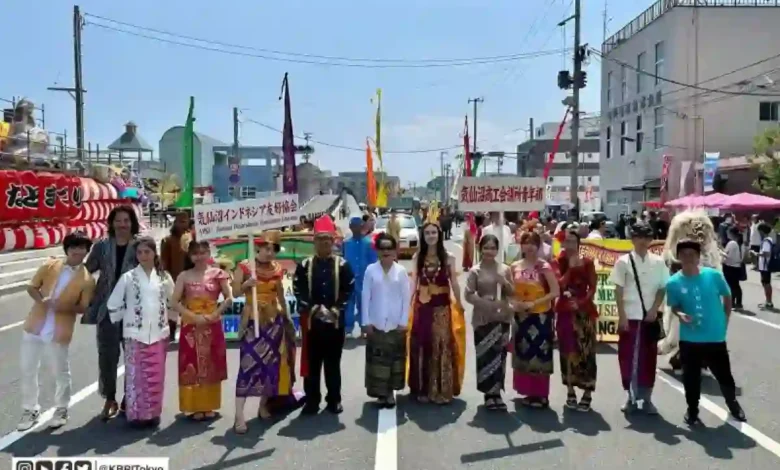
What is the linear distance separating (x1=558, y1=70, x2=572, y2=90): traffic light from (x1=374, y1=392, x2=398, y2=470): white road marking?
2569cm

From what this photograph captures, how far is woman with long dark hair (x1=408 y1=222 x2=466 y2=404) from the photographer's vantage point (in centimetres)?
718

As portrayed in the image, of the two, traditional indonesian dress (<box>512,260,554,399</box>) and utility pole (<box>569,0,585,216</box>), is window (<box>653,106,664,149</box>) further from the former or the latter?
traditional indonesian dress (<box>512,260,554,399</box>)

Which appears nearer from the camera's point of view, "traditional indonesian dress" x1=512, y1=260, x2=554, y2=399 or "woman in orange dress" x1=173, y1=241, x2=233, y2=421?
A: "woman in orange dress" x1=173, y1=241, x2=233, y2=421

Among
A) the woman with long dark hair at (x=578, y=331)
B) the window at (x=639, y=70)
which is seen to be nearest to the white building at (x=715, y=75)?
the window at (x=639, y=70)

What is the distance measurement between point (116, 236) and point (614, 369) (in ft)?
18.0

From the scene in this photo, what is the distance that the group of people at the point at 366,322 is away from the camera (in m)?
6.53

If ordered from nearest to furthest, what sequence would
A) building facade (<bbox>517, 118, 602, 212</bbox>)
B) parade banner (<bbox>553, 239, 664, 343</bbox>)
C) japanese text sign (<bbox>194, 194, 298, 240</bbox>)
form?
1. japanese text sign (<bbox>194, 194, 298, 240</bbox>)
2. parade banner (<bbox>553, 239, 664, 343</bbox>)
3. building facade (<bbox>517, 118, 602, 212</bbox>)

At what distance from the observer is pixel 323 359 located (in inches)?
274

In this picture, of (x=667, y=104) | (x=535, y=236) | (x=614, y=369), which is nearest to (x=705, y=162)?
(x=667, y=104)

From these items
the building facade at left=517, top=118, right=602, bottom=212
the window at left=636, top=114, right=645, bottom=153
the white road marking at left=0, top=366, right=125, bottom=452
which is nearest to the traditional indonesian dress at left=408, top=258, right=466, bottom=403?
the white road marking at left=0, top=366, right=125, bottom=452

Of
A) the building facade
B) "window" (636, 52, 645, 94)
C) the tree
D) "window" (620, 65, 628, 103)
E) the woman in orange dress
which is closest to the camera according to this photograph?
the woman in orange dress

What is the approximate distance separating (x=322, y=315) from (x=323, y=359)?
442 mm

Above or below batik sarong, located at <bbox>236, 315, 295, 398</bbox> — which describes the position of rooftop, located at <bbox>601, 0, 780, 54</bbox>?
above

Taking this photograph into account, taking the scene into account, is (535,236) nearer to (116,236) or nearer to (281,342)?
(281,342)
